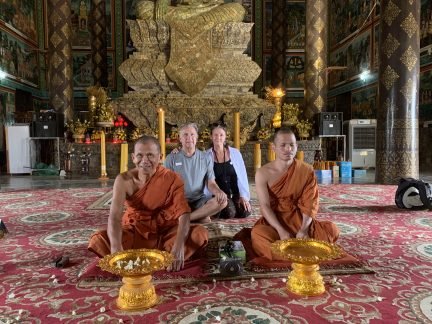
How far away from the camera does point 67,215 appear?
4938 mm

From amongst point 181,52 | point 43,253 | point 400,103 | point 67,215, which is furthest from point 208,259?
point 181,52

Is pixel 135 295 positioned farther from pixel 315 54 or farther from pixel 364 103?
pixel 364 103

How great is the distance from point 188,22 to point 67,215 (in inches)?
336

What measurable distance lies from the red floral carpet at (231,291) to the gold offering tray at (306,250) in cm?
22

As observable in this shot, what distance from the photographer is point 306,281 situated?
230 cm

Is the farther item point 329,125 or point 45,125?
point 329,125

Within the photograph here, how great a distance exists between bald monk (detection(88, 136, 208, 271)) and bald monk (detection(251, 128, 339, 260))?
0.53 meters

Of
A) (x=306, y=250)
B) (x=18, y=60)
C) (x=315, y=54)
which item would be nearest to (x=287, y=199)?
(x=306, y=250)

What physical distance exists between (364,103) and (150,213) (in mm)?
15697

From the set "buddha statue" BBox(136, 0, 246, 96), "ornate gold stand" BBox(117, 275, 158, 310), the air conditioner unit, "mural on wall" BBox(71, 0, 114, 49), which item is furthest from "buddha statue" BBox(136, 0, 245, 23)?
"ornate gold stand" BBox(117, 275, 158, 310)

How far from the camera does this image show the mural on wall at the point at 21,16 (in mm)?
15523

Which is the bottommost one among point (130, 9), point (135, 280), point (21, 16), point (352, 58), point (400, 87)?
point (135, 280)

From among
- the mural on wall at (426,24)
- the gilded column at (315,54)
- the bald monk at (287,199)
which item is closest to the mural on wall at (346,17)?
the mural on wall at (426,24)

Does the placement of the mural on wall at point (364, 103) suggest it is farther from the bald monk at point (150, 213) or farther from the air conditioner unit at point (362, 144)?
the bald monk at point (150, 213)
